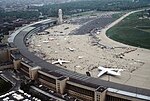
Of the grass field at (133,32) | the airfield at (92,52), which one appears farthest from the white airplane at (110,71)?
the grass field at (133,32)

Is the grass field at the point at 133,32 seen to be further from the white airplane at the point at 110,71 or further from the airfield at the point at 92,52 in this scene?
the white airplane at the point at 110,71

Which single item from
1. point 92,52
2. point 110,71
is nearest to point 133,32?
point 92,52

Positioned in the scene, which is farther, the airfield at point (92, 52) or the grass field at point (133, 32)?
the grass field at point (133, 32)

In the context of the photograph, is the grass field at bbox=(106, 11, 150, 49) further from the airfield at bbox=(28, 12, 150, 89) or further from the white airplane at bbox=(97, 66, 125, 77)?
the white airplane at bbox=(97, 66, 125, 77)

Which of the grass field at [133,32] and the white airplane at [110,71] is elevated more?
the grass field at [133,32]

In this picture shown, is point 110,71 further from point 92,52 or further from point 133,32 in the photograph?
point 133,32

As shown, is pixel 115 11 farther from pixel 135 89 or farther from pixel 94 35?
pixel 135 89

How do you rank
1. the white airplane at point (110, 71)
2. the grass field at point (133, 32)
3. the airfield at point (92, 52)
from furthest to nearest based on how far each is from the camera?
the grass field at point (133, 32)
the airfield at point (92, 52)
the white airplane at point (110, 71)
